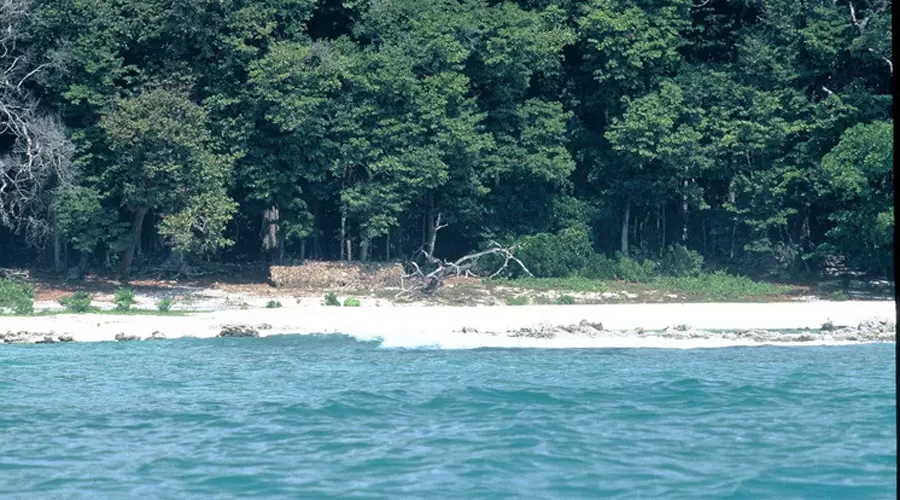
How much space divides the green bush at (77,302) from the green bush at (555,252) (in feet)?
36.2

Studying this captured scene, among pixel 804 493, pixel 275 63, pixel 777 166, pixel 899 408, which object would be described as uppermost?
pixel 275 63

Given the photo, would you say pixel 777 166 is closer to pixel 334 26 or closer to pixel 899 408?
pixel 334 26

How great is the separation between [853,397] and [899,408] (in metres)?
12.7

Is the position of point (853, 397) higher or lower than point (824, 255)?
lower

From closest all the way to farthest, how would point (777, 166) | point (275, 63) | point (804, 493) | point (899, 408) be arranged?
point (899, 408) → point (804, 493) → point (275, 63) → point (777, 166)

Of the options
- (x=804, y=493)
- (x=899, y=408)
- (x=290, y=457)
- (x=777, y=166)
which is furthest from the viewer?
(x=777, y=166)

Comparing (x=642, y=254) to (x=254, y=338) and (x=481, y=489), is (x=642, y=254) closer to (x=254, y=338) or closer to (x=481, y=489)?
(x=254, y=338)

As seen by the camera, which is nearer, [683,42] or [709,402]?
[709,402]

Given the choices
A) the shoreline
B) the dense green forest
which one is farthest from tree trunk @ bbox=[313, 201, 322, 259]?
the shoreline

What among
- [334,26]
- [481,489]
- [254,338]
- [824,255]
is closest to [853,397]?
[481,489]

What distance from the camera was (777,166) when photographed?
32.0 m

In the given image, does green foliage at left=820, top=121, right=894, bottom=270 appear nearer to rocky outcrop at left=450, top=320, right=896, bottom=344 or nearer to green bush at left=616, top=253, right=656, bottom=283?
green bush at left=616, top=253, right=656, bottom=283

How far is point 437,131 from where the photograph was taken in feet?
101

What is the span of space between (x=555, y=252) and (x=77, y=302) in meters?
12.3
